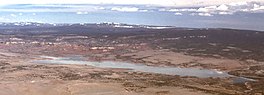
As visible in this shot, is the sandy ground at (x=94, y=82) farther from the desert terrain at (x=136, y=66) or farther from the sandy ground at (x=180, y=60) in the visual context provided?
the sandy ground at (x=180, y=60)

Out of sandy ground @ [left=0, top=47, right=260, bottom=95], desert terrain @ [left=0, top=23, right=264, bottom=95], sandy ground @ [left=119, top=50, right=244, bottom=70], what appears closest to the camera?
sandy ground @ [left=0, top=47, right=260, bottom=95]

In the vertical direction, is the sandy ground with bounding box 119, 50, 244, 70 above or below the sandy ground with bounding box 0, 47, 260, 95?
below

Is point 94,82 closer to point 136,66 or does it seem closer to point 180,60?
point 136,66

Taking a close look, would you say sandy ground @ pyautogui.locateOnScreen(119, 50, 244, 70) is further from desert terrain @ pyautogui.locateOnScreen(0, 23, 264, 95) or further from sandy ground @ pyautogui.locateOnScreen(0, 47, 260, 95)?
sandy ground @ pyautogui.locateOnScreen(0, 47, 260, 95)

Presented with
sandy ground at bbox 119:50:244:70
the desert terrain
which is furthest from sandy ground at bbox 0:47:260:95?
sandy ground at bbox 119:50:244:70

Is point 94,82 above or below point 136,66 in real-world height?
above

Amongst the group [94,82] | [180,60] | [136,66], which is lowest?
[180,60]

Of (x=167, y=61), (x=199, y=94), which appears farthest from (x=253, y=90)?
(x=167, y=61)

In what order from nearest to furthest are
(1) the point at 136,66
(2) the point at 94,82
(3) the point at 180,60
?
(2) the point at 94,82 → (1) the point at 136,66 → (3) the point at 180,60

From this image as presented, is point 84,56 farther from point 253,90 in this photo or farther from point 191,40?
point 253,90

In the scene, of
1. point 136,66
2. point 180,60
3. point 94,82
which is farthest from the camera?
point 180,60

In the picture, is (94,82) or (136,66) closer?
(94,82)

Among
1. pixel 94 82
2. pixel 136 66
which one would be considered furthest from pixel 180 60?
pixel 94 82
